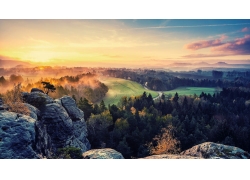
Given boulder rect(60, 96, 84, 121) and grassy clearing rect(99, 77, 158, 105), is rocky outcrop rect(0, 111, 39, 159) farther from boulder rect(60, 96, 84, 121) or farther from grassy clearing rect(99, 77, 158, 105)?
grassy clearing rect(99, 77, 158, 105)

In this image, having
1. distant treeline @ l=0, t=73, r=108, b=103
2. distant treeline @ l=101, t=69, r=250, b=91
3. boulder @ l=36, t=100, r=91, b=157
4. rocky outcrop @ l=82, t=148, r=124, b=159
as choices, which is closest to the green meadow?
distant treeline @ l=101, t=69, r=250, b=91

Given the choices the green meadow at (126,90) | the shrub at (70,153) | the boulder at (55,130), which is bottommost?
the shrub at (70,153)

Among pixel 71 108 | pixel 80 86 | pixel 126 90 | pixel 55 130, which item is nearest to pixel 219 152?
pixel 126 90

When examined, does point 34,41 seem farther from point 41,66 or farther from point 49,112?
point 49,112

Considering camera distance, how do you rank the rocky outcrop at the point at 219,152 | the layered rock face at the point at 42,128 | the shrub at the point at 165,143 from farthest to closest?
the shrub at the point at 165,143, the rocky outcrop at the point at 219,152, the layered rock face at the point at 42,128

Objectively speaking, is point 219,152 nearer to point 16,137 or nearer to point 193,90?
point 193,90

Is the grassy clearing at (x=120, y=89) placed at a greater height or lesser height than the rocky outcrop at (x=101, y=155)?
greater

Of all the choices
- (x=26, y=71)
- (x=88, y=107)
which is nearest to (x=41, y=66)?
(x=26, y=71)

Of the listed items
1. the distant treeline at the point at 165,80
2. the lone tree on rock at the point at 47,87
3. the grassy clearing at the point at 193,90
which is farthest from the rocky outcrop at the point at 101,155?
the grassy clearing at the point at 193,90

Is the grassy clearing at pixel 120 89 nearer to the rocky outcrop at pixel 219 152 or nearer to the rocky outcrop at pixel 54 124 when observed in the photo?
the rocky outcrop at pixel 54 124
